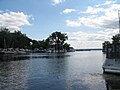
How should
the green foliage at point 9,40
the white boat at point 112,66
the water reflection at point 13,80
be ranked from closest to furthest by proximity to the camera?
the water reflection at point 13,80, the white boat at point 112,66, the green foliage at point 9,40

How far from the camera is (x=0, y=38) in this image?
16412 centimetres

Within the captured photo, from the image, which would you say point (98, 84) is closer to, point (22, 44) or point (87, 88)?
point (87, 88)

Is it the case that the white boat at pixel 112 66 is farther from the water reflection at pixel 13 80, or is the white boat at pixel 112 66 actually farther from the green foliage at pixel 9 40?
the green foliage at pixel 9 40

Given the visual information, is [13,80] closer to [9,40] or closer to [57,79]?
[57,79]

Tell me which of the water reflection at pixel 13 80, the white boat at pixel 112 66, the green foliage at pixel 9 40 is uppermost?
the green foliage at pixel 9 40

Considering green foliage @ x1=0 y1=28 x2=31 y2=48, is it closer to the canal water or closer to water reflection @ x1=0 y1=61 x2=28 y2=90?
the canal water

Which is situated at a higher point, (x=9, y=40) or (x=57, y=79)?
(x=9, y=40)

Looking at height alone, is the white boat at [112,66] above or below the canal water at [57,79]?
above

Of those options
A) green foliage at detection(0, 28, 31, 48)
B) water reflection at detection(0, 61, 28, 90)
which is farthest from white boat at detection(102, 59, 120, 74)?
green foliage at detection(0, 28, 31, 48)

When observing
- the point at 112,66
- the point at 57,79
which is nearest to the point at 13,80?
the point at 57,79

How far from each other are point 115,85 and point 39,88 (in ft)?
29.7

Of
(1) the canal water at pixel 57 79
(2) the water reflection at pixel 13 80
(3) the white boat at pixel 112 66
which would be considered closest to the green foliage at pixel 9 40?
(1) the canal water at pixel 57 79

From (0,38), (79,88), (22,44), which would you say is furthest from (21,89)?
(22,44)

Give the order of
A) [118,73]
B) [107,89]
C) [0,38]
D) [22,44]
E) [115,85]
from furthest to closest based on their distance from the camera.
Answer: [22,44], [0,38], [118,73], [115,85], [107,89]
